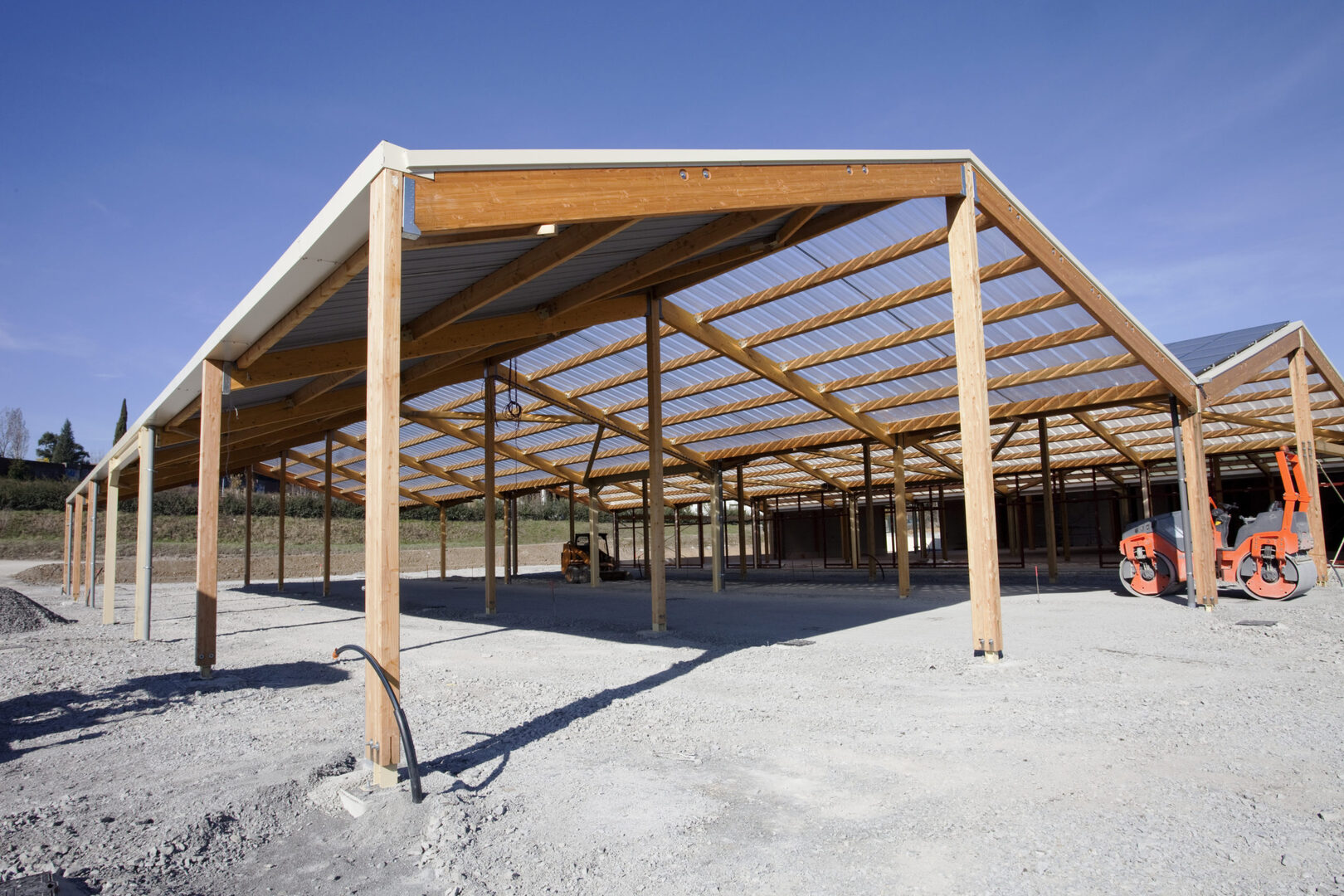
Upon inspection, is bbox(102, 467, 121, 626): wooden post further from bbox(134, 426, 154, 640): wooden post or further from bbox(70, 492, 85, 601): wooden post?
bbox(70, 492, 85, 601): wooden post

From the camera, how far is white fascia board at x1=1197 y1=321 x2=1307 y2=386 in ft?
50.4

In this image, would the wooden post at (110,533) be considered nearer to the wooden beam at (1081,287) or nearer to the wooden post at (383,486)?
the wooden post at (383,486)

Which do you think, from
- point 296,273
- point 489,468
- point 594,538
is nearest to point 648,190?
point 296,273

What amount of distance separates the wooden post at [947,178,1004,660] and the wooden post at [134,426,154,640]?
1105 centimetres

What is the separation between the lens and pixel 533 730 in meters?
6.57

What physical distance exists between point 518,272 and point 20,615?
1429 centimetres

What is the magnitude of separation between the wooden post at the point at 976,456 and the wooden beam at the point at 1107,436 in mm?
12529

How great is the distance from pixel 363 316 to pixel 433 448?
1638 cm

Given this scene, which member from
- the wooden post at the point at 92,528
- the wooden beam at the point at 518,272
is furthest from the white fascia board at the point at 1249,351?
the wooden post at the point at 92,528

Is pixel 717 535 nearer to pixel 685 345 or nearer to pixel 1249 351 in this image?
pixel 685 345

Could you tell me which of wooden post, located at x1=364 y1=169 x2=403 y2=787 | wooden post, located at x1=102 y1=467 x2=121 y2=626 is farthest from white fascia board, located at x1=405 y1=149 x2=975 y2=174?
wooden post, located at x1=102 y1=467 x2=121 y2=626

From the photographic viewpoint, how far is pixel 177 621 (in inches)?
683

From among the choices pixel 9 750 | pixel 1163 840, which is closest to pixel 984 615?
pixel 1163 840

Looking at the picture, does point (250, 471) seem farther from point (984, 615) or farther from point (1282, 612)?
point (1282, 612)
